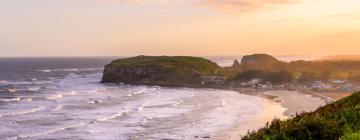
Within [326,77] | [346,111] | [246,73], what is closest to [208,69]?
[246,73]

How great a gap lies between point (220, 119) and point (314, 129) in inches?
1722

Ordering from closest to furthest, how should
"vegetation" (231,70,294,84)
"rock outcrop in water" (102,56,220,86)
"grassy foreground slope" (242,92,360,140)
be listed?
"grassy foreground slope" (242,92,360,140) → "vegetation" (231,70,294,84) → "rock outcrop in water" (102,56,220,86)

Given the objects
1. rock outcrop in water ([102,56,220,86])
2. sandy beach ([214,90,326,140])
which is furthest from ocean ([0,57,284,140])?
rock outcrop in water ([102,56,220,86])

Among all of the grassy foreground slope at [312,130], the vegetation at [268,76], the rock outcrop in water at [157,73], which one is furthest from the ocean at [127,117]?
the rock outcrop in water at [157,73]

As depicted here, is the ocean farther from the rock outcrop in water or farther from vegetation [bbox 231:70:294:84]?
the rock outcrop in water

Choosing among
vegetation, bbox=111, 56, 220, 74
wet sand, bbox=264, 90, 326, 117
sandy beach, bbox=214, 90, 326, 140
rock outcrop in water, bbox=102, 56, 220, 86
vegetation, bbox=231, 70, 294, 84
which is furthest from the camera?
vegetation, bbox=111, 56, 220, 74

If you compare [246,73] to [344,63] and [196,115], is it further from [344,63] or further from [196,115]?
[196,115]

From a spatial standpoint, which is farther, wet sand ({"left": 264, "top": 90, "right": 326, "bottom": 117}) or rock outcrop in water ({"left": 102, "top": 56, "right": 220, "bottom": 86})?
rock outcrop in water ({"left": 102, "top": 56, "right": 220, "bottom": 86})

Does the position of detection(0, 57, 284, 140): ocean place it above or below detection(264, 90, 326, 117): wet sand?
above

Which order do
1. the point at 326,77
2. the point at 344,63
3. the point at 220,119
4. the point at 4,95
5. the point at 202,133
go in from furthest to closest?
the point at 344,63
the point at 326,77
the point at 4,95
the point at 220,119
the point at 202,133

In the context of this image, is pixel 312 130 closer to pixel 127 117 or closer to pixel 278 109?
pixel 127 117

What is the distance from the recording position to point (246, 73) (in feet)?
405

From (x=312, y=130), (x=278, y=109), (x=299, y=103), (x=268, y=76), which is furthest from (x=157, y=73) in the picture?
(x=312, y=130)

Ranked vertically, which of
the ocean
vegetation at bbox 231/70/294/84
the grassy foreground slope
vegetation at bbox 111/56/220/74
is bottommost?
the ocean
